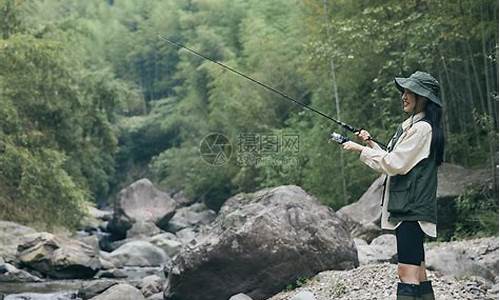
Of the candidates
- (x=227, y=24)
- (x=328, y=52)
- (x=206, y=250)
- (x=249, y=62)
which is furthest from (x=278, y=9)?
(x=206, y=250)

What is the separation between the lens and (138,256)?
12758mm

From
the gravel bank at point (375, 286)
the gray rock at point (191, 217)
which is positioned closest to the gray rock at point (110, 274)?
the gravel bank at point (375, 286)

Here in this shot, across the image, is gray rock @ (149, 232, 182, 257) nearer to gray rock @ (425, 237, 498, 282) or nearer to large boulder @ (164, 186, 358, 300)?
large boulder @ (164, 186, 358, 300)

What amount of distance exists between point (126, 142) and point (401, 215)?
3249 centimetres

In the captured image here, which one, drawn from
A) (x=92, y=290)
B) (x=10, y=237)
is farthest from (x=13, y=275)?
(x=10, y=237)

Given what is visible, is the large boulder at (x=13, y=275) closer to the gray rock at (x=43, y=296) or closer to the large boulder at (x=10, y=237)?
the large boulder at (x=10, y=237)

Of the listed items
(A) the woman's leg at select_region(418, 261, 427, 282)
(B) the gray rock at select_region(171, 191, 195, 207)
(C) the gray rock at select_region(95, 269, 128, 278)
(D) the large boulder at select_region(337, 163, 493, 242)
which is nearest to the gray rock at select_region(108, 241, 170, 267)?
(C) the gray rock at select_region(95, 269, 128, 278)

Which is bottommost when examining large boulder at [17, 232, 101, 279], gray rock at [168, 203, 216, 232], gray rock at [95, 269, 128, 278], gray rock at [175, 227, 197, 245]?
gray rock at [168, 203, 216, 232]

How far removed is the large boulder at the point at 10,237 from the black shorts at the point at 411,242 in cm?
858

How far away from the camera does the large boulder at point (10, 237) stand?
11.0m

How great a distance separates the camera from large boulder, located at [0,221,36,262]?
10953 mm

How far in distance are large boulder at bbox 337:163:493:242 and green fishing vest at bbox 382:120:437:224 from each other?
240 inches

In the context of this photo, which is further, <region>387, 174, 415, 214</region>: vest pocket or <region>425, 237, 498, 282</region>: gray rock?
<region>425, 237, 498, 282</region>: gray rock

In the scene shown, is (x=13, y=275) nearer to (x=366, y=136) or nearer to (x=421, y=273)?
(x=366, y=136)
